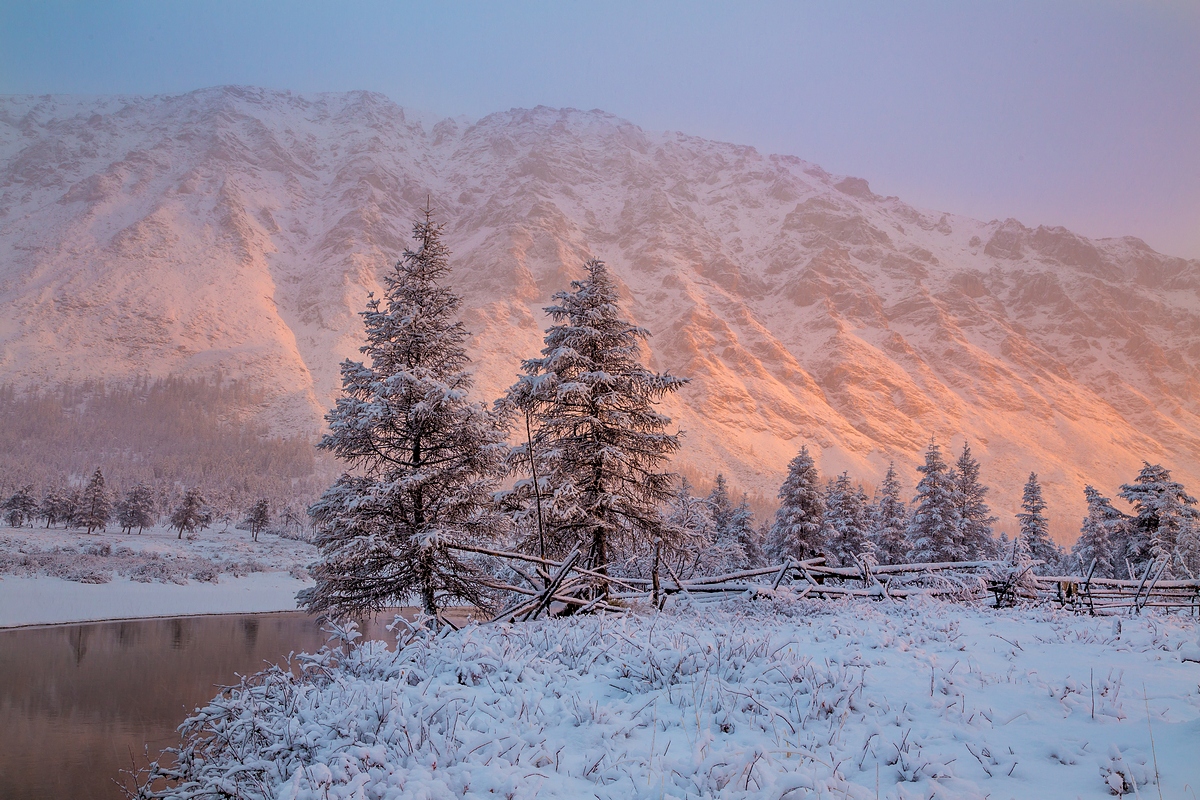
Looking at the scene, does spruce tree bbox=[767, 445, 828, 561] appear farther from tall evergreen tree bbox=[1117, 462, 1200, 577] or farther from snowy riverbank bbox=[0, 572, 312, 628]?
snowy riverbank bbox=[0, 572, 312, 628]

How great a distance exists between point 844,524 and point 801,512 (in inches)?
199

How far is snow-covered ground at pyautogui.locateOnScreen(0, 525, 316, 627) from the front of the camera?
41.0m

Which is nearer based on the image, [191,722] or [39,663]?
[191,722]

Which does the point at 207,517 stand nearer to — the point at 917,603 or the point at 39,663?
the point at 39,663

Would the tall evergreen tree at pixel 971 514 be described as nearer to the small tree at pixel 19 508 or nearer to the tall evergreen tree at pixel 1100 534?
the tall evergreen tree at pixel 1100 534

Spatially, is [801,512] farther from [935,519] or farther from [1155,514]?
[1155,514]

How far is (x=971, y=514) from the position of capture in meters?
39.9

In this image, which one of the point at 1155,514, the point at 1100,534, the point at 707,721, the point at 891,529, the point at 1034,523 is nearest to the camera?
the point at 707,721

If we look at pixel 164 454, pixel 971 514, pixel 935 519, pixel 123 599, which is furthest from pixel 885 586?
pixel 164 454

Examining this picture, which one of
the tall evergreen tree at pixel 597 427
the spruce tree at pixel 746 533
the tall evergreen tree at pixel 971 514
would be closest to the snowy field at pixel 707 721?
the tall evergreen tree at pixel 597 427

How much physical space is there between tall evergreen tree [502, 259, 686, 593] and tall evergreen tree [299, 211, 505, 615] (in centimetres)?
138

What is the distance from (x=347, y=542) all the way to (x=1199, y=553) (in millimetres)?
37026

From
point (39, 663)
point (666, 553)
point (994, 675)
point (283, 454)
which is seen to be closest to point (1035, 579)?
point (994, 675)

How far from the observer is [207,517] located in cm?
8694
